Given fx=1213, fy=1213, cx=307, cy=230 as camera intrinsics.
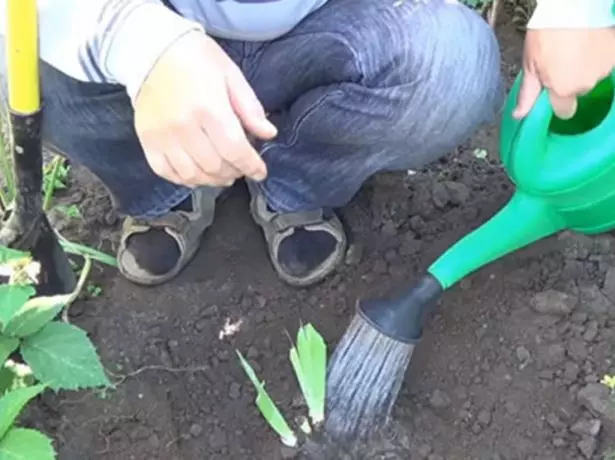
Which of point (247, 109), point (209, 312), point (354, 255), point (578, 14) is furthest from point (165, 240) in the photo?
point (578, 14)

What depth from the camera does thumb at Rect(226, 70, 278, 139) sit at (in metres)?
1.21

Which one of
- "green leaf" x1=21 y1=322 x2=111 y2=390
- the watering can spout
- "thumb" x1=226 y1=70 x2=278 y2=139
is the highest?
"thumb" x1=226 y1=70 x2=278 y2=139

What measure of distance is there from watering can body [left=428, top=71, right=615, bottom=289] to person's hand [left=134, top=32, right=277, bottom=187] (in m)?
0.38

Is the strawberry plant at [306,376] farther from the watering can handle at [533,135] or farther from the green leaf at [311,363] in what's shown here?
the watering can handle at [533,135]

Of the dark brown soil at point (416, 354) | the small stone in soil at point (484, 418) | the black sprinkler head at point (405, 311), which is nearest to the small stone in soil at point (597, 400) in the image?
the dark brown soil at point (416, 354)

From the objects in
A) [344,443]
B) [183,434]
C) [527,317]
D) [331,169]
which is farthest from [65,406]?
A: [527,317]

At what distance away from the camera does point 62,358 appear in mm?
1286

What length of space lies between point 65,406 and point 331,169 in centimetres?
48

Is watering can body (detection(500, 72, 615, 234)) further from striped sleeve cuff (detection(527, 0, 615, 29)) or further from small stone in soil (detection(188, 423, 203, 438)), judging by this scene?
small stone in soil (detection(188, 423, 203, 438))

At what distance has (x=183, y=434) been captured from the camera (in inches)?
61.1

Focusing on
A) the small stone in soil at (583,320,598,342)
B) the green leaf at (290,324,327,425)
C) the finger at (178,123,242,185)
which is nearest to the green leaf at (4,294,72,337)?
the finger at (178,123,242,185)

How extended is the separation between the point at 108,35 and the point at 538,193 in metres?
0.55

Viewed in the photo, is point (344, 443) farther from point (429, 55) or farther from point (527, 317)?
point (429, 55)

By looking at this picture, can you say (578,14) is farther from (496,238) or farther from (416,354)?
(416,354)
